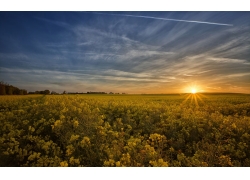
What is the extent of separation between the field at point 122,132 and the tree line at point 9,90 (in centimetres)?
15

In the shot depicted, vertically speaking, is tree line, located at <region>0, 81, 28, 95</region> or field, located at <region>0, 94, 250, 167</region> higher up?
tree line, located at <region>0, 81, 28, 95</region>

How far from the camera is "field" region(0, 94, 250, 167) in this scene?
4113 millimetres

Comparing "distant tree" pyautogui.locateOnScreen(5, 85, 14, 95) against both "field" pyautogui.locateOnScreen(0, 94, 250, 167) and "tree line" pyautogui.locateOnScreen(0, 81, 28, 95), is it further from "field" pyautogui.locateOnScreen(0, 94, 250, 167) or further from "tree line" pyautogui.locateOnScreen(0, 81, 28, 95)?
"field" pyautogui.locateOnScreen(0, 94, 250, 167)

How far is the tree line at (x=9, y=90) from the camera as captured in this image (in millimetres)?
5219

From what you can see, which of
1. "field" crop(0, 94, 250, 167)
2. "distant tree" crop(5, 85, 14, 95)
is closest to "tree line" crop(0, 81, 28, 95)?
"distant tree" crop(5, 85, 14, 95)

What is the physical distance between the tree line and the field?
147 mm

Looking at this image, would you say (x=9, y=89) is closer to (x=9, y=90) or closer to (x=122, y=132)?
(x=9, y=90)

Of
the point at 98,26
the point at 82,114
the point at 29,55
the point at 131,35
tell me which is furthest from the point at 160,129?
the point at 29,55

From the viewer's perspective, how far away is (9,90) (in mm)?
5371

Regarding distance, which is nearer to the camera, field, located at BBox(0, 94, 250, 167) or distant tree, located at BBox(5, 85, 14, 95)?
field, located at BBox(0, 94, 250, 167)

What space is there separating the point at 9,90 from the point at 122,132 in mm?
2669
